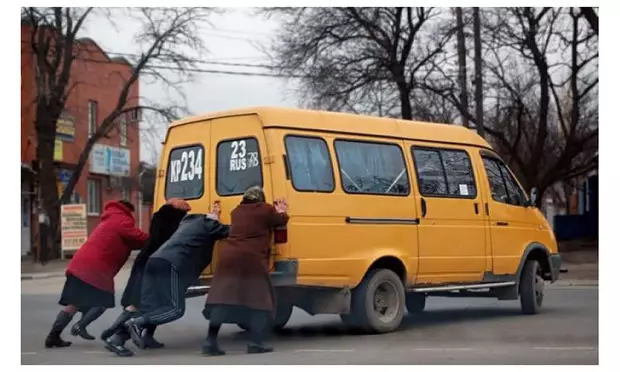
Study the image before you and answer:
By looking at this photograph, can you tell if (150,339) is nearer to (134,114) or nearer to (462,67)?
(134,114)

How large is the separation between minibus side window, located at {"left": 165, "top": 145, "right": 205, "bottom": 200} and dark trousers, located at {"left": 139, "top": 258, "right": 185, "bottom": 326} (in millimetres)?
1061

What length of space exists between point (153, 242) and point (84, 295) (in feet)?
3.10

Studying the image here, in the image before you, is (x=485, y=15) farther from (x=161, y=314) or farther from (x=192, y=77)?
(x=161, y=314)

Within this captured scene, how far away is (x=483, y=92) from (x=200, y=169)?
9.69m

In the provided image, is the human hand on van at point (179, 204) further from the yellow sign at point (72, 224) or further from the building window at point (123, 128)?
the building window at point (123, 128)

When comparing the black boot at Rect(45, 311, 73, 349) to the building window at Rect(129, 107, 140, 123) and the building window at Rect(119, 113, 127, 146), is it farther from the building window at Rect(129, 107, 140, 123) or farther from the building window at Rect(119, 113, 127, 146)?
the building window at Rect(119, 113, 127, 146)

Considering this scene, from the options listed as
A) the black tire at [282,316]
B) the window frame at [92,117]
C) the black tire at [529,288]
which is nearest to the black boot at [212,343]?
the black tire at [282,316]

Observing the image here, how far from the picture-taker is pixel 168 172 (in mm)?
11258

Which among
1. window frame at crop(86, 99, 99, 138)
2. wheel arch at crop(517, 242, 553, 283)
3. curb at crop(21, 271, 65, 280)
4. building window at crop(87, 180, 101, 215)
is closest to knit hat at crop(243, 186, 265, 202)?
curb at crop(21, 271, 65, 280)

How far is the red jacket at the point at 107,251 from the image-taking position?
10.5 metres

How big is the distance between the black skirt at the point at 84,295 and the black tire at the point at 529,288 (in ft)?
17.6

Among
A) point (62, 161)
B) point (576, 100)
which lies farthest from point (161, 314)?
point (576, 100)

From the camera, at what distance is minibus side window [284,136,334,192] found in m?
10.2
